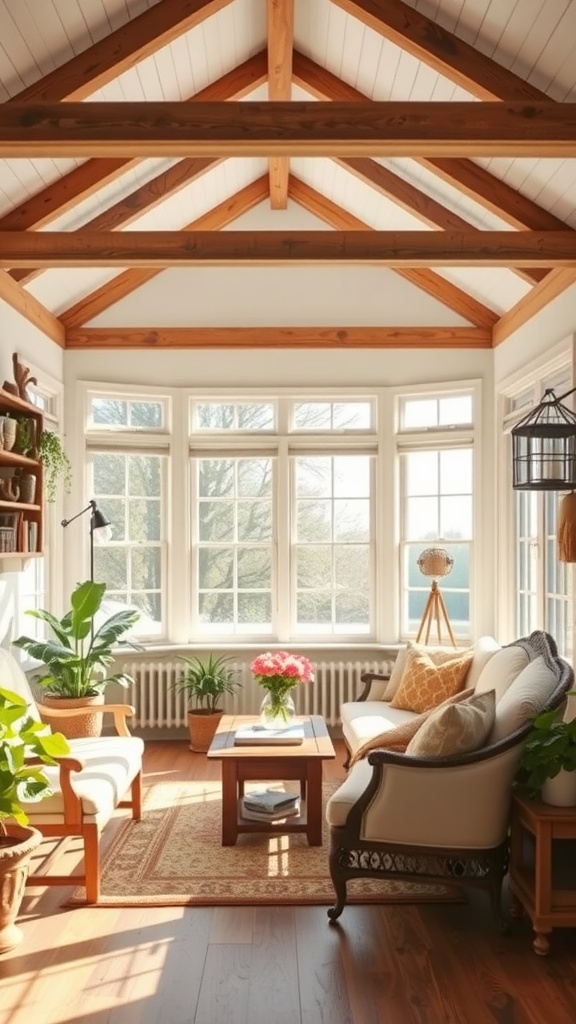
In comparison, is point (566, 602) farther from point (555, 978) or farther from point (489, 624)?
point (555, 978)

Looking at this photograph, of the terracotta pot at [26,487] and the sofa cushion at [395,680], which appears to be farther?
the sofa cushion at [395,680]

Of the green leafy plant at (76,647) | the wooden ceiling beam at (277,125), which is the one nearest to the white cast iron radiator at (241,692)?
the green leafy plant at (76,647)

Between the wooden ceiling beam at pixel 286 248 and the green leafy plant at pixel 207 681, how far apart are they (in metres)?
3.11

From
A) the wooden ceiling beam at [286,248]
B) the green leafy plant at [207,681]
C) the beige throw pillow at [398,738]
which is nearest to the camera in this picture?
the beige throw pillow at [398,738]

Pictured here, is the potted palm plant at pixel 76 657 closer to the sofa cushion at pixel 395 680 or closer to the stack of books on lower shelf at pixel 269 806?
the stack of books on lower shelf at pixel 269 806

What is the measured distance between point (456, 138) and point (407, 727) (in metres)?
2.72

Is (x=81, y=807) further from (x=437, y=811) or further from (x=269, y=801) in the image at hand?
(x=437, y=811)

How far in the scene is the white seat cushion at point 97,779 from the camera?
157 inches

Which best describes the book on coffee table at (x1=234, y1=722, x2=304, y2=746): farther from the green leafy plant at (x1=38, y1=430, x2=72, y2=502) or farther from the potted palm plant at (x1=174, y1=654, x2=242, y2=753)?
the green leafy plant at (x1=38, y1=430, x2=72, y2=502)

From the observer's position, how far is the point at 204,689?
6.91m

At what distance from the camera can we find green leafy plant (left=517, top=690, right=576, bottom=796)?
11.6ft

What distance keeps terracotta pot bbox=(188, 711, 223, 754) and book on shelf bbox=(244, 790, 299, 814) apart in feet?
6.07

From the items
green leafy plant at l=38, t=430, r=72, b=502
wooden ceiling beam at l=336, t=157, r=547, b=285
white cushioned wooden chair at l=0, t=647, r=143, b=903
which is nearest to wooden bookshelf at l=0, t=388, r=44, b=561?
green leafy plant at l=38, t=430, r=72, b=502

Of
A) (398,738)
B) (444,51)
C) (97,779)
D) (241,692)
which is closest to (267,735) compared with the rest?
(398,738)
